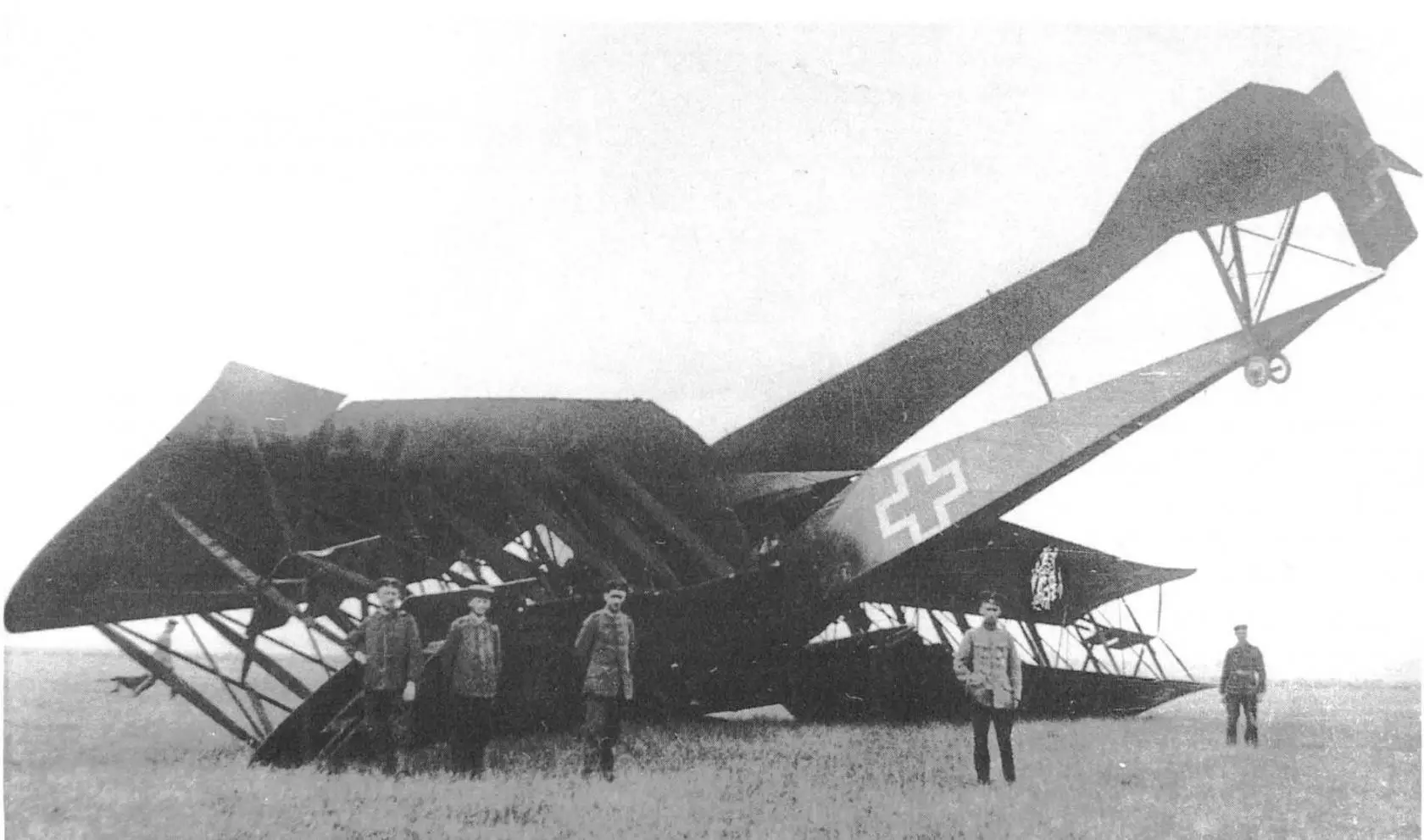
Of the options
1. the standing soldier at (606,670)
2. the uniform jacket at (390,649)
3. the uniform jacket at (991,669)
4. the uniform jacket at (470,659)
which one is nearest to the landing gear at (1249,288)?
the uniform jacket at (991,669)

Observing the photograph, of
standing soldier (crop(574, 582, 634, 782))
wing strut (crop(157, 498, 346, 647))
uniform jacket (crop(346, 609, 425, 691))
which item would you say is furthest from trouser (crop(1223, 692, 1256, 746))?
wing strut (crop(157, 498, 346, 647))

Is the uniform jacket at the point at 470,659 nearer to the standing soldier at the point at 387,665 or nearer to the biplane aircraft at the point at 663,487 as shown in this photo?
the standing soldier at the point at 387,665

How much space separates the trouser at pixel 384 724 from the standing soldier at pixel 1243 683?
22.1 ft

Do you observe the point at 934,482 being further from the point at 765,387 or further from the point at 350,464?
the point at 350,464

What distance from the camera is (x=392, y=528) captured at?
818 centimetres

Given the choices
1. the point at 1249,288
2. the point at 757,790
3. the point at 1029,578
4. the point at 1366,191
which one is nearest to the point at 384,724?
the point at 757,790

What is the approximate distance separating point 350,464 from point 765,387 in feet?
10.8

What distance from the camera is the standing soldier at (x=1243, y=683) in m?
8.70

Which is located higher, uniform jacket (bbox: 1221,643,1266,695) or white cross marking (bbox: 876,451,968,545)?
white cross marking (bbox: 876,451,968,545)

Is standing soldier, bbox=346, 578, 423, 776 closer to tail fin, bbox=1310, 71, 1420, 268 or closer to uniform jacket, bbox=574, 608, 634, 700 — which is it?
uniform jacket, bbox=574, 608, 634, 700

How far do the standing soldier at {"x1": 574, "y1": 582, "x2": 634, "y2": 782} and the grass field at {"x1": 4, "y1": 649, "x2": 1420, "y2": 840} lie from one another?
29 cm

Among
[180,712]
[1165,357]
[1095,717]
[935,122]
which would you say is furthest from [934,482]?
[180,712]

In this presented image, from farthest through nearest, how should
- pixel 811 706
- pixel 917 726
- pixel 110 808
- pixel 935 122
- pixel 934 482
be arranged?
pixel 811 706, pixel 917 726, pixel 935 122, pixel 934 482, pixel 110 808

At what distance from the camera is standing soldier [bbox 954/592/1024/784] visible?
6457mm
